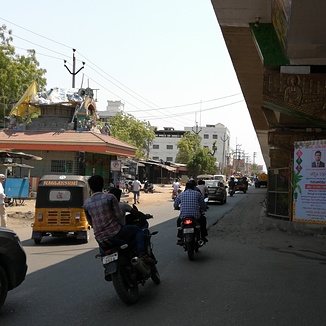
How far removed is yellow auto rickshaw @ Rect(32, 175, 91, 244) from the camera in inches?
454

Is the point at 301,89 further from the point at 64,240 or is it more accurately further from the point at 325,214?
the point at 64,240

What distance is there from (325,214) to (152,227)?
5.76 meters

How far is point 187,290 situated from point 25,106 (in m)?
28.5

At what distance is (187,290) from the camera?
→ 21.4 ft

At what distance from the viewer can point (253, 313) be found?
5379mm

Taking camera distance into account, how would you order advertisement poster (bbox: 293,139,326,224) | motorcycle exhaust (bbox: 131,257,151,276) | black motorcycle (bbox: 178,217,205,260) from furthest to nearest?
advertisement poster (bbox: 293,139,326,224)
black motorcycle (bbox: 178,217,205,260)
motorcycle exhaust (bbox: 131,257,151,276)

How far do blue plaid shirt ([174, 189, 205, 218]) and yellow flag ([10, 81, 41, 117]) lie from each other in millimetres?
25218

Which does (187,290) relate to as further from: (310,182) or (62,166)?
(62,166)

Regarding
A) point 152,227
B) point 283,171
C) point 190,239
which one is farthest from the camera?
point 283,171

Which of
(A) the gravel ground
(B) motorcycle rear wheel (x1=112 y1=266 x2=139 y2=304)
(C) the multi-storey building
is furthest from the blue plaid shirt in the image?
(C) the multi-storey building

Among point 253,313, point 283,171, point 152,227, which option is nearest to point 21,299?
point 253,313

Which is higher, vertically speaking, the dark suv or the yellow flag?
the yellow flag

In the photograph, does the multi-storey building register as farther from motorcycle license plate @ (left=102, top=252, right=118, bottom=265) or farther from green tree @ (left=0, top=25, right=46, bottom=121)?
motorcycle license plate @ (left=102, top=252, right=118, bottom=265)

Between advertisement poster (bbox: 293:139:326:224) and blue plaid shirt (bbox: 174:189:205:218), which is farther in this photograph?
advertisement poster (bbox: 293:139:326:224)
